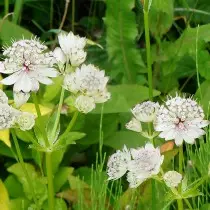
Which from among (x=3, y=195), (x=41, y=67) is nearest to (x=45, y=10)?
(x=3, y=195)

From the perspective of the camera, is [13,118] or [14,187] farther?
[14,187]

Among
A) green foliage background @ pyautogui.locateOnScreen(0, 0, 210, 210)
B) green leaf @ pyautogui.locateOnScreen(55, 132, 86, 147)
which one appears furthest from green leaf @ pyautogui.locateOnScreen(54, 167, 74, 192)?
green leaf @ pyautogui.locateOnScreen(55, 132, 86, 147)

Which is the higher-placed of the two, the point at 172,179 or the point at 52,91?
the point at 52,91

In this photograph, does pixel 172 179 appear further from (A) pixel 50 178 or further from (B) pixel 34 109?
(B) pixel 34 109

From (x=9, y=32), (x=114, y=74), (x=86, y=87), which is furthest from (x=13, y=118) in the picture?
(x=114, y=74)

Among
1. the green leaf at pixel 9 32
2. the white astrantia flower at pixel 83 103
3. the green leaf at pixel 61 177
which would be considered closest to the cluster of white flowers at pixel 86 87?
the white astrantia flower at pixel 83 103

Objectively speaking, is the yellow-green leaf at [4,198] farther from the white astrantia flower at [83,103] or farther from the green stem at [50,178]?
the white astrantia flower at [83,103]
